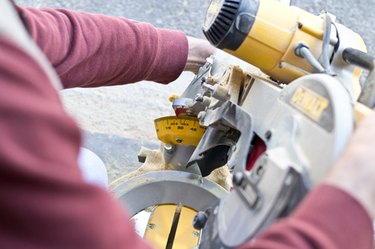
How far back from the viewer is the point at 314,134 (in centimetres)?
57

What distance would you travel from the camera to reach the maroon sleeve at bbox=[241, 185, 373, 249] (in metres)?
0.50

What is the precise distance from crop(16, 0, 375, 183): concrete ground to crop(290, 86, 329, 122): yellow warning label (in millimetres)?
1014

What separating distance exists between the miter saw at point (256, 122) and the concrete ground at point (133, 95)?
572 millimetres

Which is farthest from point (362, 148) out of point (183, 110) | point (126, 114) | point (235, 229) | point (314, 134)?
point (126, 114)

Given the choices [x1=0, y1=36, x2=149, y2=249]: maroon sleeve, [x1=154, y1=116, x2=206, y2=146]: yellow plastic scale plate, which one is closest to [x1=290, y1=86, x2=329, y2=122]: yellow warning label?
[x1=0, y1=36, x2=149, y2=249]: maroon sleeve

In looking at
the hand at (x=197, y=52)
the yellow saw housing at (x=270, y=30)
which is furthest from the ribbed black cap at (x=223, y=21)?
the hand at (x=197, y=52)

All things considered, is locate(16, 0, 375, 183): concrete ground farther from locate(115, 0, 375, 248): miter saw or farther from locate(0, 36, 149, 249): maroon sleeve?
locate(0, 36, 149, 249): maroon sleeve

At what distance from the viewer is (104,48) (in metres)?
0.96

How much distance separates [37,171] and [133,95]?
1464mm

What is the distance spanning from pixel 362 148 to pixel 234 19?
0.31 meters

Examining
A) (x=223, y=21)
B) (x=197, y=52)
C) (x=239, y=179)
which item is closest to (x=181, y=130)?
(x=197, y=52)

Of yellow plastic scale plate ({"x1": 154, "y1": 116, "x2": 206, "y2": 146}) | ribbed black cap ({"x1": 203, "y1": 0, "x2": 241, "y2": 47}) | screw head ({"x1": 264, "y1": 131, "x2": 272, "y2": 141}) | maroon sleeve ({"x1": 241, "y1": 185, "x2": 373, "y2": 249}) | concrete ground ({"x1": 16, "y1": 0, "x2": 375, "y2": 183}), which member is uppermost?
ribbed black cap ({"x1": 203, "y1": 0, "x2": 241, "y2": 47})

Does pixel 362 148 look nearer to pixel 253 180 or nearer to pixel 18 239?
pixel 253 180

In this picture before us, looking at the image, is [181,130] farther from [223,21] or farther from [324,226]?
[324,226]
